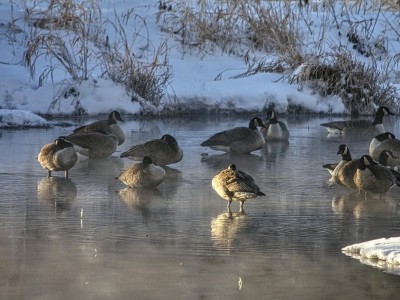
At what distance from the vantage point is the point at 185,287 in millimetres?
6582

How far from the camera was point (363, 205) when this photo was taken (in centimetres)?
995

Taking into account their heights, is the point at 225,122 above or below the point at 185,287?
below

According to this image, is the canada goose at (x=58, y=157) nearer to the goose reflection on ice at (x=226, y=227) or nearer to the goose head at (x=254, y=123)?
the goose reflection on ice at (x=226, y=227)

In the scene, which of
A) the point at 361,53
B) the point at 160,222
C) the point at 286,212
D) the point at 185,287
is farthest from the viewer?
the point at 361,53

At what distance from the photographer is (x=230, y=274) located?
693 centimetres

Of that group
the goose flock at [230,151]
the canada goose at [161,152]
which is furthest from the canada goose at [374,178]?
the canada goose at [161,152]

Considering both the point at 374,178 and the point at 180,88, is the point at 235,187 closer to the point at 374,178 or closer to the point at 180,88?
the point at 374,178

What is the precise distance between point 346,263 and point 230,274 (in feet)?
3.04

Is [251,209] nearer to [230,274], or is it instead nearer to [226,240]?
[226,240]

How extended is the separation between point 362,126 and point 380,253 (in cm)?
960

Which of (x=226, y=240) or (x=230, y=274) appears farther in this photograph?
(x=226, y=240)

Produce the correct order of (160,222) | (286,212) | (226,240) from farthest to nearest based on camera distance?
(286,212), (160,222), (226,240)

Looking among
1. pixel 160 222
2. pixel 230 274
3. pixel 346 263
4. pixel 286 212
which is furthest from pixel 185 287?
pixel 286 212

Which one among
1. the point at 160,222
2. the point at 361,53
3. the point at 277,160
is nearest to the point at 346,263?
the point at 160,222
